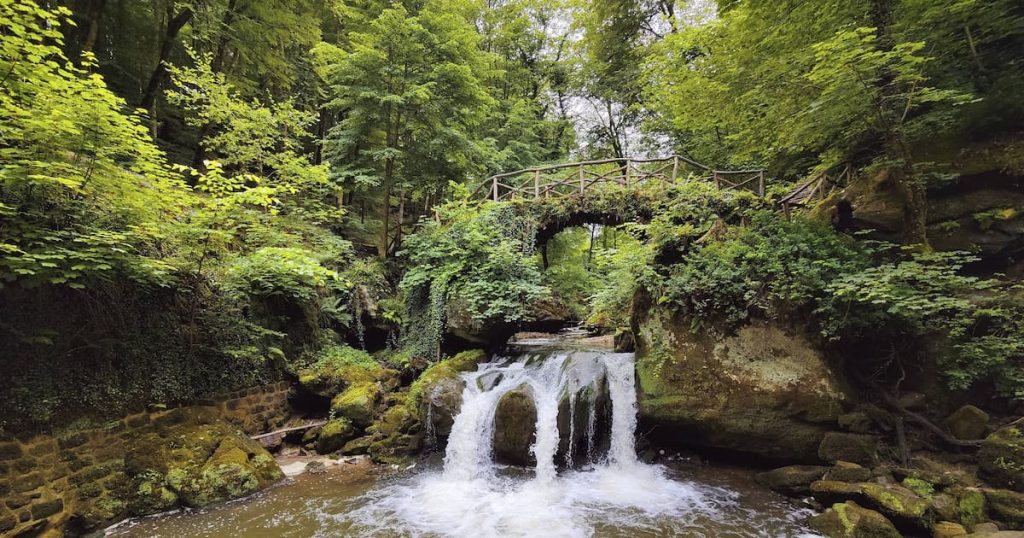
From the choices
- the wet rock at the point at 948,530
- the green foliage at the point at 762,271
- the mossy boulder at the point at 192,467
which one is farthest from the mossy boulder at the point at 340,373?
the wet rock at the point at 948,530

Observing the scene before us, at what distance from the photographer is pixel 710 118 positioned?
7.65 metres

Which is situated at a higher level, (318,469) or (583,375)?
(583,375)

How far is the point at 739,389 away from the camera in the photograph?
20.6 feet

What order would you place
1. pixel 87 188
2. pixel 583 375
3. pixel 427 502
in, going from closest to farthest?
pixel 87 188 < pixel 427 502 < pixel 583 375

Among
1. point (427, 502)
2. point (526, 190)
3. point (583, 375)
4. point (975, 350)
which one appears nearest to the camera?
point (975, 350)

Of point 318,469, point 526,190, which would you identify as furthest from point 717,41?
point 318,469

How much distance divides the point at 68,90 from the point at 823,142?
9991 mm

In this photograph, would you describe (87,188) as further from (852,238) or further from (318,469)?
(852,238)

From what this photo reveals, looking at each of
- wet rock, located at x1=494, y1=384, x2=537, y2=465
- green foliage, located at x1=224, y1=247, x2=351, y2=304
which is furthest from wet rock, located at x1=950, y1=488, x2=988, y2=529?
green foliage, located at x1=224, y1=247, x2=351, y2=304

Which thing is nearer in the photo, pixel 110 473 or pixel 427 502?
pixel 110 473

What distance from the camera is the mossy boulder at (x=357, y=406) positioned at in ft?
25.3

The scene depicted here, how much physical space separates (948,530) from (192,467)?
9127 mm

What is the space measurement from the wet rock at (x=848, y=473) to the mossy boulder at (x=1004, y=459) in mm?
1110

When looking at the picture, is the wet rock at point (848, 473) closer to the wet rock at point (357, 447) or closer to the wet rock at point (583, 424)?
the wet rock at point (583, 424)
